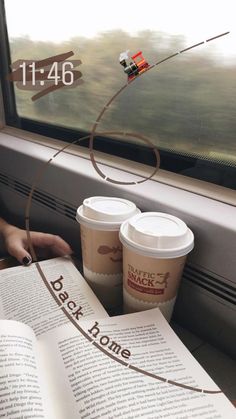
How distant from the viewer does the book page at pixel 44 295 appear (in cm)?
52

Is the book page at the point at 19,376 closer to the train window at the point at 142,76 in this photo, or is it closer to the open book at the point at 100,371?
the open book at the point at 100,371

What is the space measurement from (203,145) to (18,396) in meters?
0.49

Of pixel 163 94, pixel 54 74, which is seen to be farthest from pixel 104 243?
pixel 54 74

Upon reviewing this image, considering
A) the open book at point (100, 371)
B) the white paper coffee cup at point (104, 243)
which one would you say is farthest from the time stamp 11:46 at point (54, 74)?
the open book at point (100, 371)

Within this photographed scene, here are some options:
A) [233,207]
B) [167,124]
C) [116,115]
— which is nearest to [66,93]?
[116,115]

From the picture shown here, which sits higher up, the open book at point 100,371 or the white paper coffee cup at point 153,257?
the white paper coffee cup at point 153,257

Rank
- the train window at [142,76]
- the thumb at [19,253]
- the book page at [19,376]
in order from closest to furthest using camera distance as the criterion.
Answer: the book page at [19,376]
the train window at [142,76]
the thumb at [19,253]

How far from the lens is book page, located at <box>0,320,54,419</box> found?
36 centimetres

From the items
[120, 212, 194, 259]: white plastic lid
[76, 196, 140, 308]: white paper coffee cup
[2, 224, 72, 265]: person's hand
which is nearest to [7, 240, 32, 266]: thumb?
[2, 224, 72, 265]: person's hand

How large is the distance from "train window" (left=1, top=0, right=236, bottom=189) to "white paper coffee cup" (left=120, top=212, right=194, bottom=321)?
18 cm

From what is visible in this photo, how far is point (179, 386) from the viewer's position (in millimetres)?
413

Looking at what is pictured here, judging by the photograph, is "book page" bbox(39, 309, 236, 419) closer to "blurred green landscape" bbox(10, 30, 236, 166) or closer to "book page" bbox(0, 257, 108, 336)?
"book page" bbox(0, 257, 108, 336)

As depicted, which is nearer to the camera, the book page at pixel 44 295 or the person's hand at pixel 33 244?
the book page at pixel 44 295

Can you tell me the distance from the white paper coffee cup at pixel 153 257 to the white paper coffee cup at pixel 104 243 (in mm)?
32
